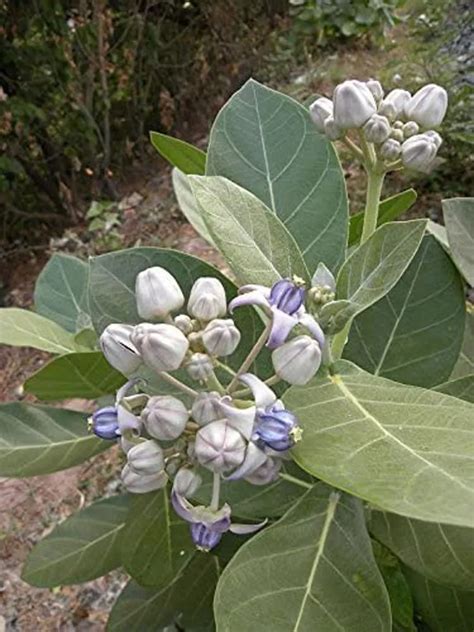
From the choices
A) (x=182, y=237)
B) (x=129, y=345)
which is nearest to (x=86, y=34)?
(x=182, y=237)

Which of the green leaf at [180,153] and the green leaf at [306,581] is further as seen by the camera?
the green leaf at [180,153]

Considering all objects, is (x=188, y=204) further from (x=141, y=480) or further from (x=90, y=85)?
(x=90, y=85)

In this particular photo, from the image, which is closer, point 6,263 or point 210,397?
point 210,397

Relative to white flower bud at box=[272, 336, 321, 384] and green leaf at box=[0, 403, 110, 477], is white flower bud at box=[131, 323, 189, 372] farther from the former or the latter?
green leaf at box=[0, 403, 110, 477]

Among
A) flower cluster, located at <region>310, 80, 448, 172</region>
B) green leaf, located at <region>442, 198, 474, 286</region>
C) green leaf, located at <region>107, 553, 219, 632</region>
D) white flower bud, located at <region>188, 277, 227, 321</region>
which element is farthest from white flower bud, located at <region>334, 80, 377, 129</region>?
green leaf, located at <region>107, 553, 219, 632</region>

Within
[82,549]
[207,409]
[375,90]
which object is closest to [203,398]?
[207,409]

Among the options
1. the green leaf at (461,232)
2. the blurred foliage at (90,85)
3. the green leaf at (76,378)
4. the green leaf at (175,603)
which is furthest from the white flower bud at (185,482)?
the blurred foliage at (90,85)

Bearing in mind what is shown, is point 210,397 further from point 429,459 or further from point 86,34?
point 86,34

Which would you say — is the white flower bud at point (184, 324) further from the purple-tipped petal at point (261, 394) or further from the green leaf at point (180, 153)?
the green leaf at point (180, 153)

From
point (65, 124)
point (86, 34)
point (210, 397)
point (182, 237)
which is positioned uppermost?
point (210, 397)
